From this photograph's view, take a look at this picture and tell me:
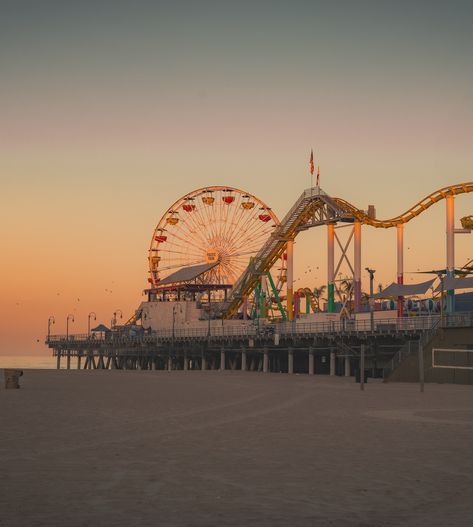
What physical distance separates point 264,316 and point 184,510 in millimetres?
103818

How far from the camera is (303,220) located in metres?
102

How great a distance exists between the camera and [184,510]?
39.6 ft

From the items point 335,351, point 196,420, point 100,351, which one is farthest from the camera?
point 100,351

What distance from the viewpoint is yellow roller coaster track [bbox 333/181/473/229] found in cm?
8162

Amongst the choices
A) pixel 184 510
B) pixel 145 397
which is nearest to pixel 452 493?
pixel 184 510

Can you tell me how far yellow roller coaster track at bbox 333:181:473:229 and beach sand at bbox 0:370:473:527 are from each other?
172 ft

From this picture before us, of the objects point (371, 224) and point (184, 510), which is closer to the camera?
point (184, 510)

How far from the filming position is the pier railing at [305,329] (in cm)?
6367

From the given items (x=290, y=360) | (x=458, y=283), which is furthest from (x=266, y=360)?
(x=458, y=283)

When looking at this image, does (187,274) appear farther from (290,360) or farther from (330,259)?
(290,360)

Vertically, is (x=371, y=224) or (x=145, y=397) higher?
(x=371, y=224)

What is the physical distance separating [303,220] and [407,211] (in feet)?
54.9

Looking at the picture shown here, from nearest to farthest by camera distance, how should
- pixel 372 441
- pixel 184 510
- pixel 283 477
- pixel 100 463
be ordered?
pixel 184 510 < pixel 283 477 < pixel 100 463 < pixel 372 441

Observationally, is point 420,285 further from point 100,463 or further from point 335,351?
point 100,463
